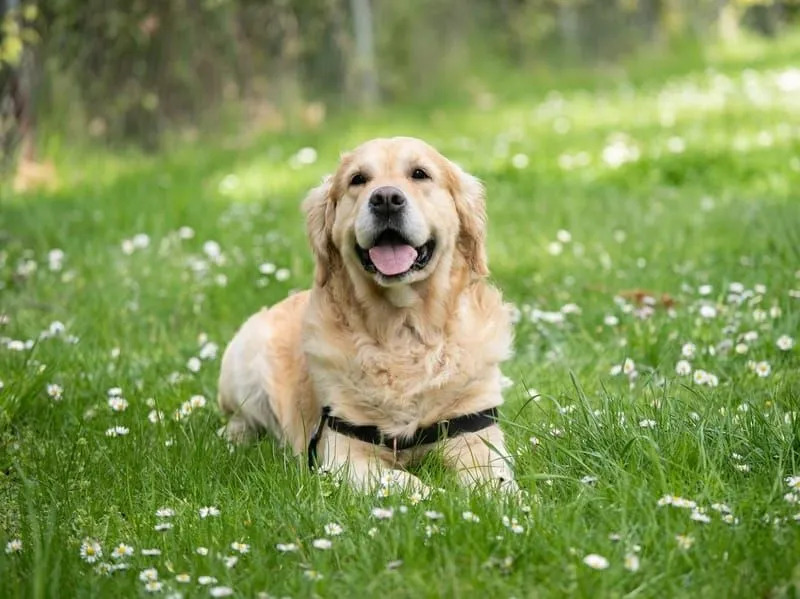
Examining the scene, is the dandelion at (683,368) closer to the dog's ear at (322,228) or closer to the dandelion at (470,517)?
the dog's ear at (322,228)

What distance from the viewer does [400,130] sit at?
11.7 m

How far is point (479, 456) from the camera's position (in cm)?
357

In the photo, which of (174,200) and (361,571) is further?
(174,200)

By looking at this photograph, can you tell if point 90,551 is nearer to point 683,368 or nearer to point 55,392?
point 55,392

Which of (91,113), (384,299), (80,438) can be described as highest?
(91,113)

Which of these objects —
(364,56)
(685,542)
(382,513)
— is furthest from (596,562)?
(364,56)

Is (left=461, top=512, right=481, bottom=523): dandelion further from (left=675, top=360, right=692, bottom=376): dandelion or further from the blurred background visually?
the blurred background

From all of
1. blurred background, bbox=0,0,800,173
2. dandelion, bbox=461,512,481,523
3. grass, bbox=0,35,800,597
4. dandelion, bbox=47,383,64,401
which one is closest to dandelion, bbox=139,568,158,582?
grass, bbox=0,35,800,597

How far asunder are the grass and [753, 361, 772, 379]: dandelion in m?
0.04

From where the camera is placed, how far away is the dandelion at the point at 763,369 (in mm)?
4035

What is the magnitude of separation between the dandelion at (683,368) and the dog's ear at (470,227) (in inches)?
33.7

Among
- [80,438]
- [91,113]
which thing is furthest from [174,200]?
[80,438]

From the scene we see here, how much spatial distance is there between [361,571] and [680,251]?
4.19m

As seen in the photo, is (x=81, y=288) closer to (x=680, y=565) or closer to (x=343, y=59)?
(x=680, y=565)
